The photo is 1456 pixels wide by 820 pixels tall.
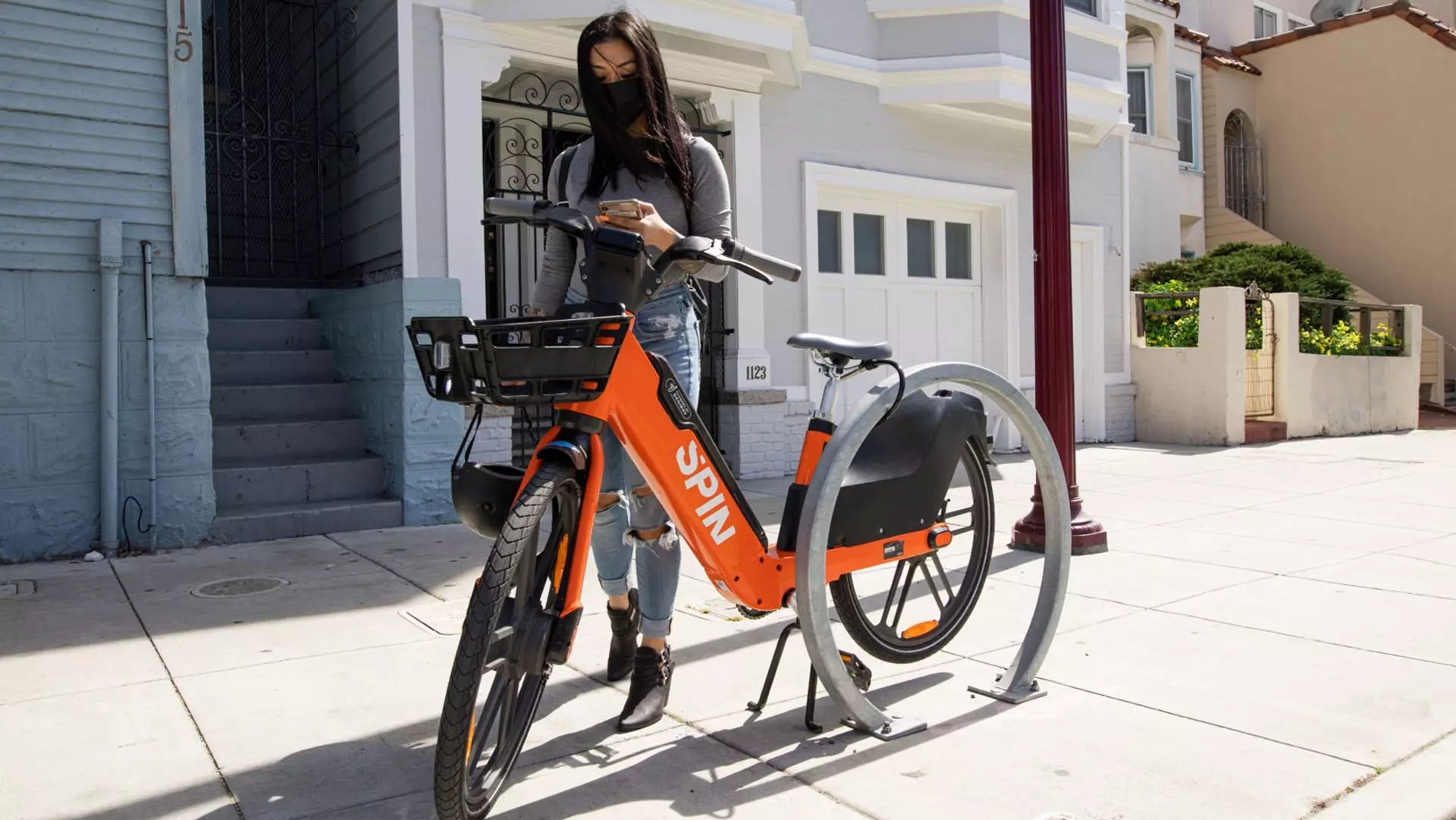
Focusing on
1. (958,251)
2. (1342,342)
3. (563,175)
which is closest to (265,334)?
(563,175)

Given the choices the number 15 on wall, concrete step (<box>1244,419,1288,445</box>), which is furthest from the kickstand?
concrete step (<box>1244,419,1288,445</box>)

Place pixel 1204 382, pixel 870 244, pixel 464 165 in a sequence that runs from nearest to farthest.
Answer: pixel 464 165
pixel 870 244
pixel 1204 382

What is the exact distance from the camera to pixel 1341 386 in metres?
12.1

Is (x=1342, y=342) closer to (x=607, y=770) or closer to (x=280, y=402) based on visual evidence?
(x=280, y=402)

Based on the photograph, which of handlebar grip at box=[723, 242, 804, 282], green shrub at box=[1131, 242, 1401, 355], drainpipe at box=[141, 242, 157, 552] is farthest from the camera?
green shrub at box=[1131, 242, 1401, 355]

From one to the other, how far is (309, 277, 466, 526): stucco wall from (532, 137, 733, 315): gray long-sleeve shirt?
336cm

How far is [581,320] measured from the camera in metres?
2.26

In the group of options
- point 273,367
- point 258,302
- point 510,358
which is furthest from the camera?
point 258,302

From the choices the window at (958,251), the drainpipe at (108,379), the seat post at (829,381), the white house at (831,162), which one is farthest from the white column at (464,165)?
the window at (958,251)

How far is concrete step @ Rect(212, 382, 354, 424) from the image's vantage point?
21.4 feet

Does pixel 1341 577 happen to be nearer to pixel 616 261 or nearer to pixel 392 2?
pixel 616 261

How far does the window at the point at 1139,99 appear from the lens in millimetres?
16859

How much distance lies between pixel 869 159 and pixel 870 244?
29.7 inches

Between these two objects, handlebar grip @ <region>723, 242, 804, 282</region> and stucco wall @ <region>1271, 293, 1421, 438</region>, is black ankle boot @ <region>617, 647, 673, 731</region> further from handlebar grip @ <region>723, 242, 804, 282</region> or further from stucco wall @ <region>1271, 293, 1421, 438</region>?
stucco wall @ <region>1271, 293, 1421, 438</region>
